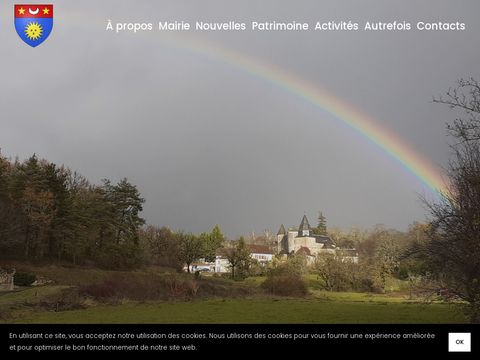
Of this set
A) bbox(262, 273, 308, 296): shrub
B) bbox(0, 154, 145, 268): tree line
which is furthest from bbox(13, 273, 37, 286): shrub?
bbox(262, 273, 308, 296): shrub

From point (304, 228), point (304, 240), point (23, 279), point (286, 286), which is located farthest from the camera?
point (304, 228)

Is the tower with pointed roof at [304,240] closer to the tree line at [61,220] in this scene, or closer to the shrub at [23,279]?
the tree line at [61,220]

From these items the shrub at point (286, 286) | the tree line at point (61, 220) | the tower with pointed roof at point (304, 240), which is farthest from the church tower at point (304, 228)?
the shrub at point (286, 286)

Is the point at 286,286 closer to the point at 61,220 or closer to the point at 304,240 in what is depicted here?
the point at 61,220

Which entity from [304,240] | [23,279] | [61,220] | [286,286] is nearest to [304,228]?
[304,240]

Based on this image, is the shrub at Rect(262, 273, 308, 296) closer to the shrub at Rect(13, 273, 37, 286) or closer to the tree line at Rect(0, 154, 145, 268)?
the tree line at Rect(0, 154, 145, 268)

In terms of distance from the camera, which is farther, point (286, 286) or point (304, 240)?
point (304, 240)
